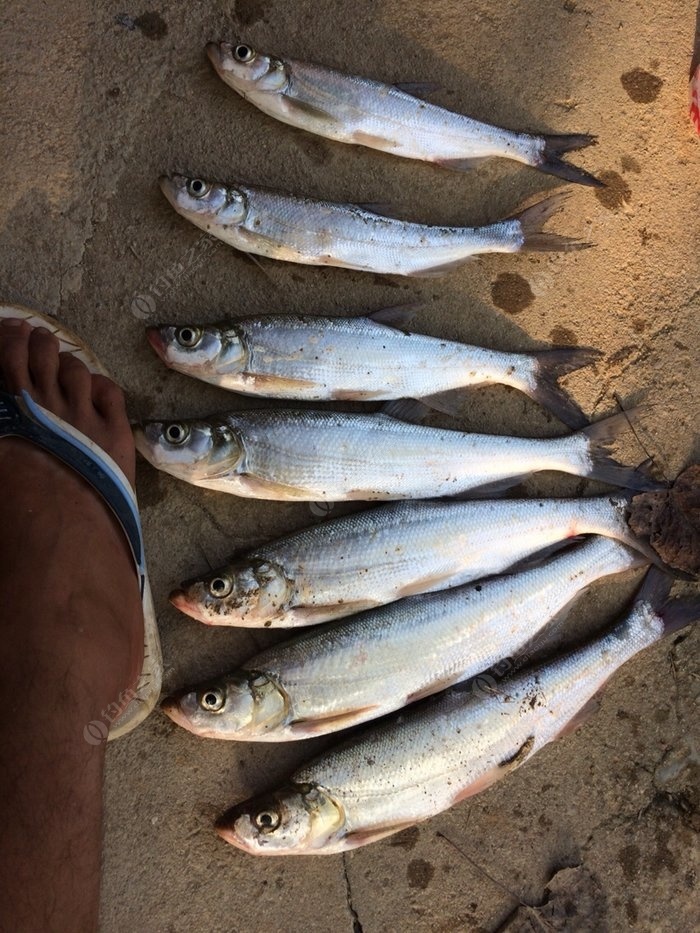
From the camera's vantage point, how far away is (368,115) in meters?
3.27

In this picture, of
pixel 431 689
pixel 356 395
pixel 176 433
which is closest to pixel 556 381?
pixel 356 395

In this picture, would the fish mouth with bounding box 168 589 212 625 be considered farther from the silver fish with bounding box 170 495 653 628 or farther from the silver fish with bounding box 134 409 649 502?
the silver fish with bounding box 134 409 649 502

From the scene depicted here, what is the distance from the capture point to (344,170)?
134 inches

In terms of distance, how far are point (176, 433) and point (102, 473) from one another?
329 millimetres

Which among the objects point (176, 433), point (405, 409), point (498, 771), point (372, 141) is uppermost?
point (372, 141)

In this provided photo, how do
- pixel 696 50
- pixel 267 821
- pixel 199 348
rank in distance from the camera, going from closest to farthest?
1. pixel 267 821
2. pixel 199 348
3. pixel 696 50

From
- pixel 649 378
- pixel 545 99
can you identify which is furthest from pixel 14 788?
pixel 545 99

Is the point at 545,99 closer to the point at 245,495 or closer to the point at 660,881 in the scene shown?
the point at 245,495

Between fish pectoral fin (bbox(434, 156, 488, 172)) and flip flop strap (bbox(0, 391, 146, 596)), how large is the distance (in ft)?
6.84

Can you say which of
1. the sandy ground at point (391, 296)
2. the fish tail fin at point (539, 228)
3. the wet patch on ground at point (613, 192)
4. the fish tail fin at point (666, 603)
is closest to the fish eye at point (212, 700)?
the sandy ground at point (391, 296)

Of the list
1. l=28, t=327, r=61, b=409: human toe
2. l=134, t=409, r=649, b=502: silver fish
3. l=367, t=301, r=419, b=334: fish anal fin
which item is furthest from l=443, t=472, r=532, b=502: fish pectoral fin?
l=28, t=327, r=61, b=409: human toe

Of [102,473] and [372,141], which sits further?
[372,141]

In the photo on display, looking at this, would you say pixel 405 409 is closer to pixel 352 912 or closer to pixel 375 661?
pixel 375 661

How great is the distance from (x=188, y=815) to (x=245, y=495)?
1.39 meters
